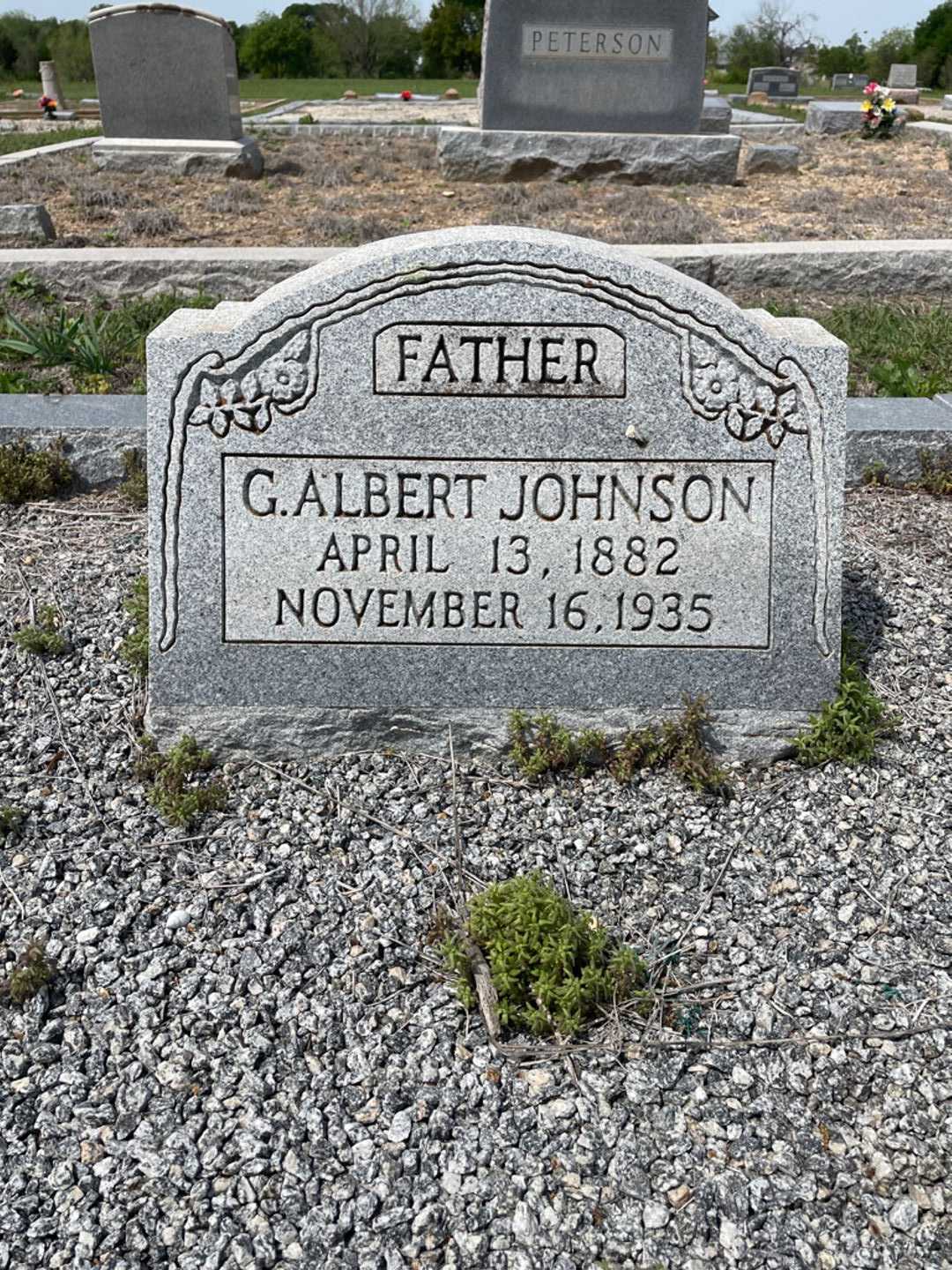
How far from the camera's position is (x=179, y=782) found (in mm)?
3266

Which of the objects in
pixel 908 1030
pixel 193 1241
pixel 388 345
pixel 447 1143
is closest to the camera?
pixel 193 1241

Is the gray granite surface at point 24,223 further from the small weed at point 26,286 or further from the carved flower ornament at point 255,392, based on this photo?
the carved flower ornament at point 255,392

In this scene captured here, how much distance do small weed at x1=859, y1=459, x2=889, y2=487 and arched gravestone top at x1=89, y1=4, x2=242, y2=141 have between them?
32.0 feet

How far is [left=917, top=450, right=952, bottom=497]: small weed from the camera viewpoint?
516 cm

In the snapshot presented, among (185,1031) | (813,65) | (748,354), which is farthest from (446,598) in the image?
(813,65)

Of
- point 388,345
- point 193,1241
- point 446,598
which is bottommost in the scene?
point 193,1241

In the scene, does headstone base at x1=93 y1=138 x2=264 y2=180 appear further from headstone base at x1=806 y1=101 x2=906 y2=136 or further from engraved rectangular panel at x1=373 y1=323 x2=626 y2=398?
Result: engraved rectangular panel at x1=373 y1=323 x2=626 y2=398

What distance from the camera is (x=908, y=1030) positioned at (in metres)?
2.55

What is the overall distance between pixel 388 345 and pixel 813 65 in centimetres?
5092

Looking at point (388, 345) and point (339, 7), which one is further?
point (339, 7)

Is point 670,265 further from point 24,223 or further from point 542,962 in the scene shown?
point 542,962

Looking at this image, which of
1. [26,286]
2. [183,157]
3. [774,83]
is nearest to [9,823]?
[26,286]

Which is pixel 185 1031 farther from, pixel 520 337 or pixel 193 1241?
pixel 520 337

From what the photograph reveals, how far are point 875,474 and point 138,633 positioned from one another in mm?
3061
